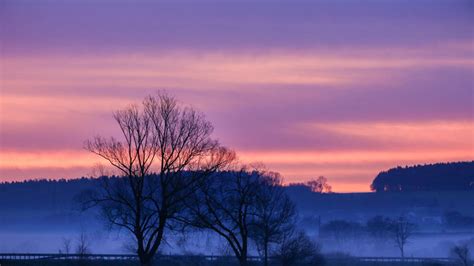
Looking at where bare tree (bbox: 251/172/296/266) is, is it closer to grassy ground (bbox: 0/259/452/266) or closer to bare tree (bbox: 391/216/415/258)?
grassy ground (bbox: 0/259/452/266)

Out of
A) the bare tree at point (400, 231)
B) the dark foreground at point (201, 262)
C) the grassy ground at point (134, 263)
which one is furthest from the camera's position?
the bare tree at point (400, 231)

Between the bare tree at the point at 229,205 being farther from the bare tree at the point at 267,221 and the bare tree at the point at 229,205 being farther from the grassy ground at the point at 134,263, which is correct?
the grassy ground at the point at 134,263

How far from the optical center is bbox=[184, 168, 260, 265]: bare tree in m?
90.4

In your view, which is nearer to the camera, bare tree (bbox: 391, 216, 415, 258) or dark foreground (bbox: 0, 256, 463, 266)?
dark foreground (bbox: 0, 256, 463, 266)

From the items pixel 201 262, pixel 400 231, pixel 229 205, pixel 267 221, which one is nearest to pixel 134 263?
pixel 201 262

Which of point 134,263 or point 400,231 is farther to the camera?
point 400,231

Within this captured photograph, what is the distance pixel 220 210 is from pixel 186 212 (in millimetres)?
3283

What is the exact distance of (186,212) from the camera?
A: 95.2 m

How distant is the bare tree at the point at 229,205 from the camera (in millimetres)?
90438

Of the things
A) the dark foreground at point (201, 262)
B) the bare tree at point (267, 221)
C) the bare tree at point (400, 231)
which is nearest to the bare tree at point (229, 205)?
the bare tree at point (267, 221)

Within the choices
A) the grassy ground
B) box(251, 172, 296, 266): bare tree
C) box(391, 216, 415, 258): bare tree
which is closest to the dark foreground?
the grassy ground

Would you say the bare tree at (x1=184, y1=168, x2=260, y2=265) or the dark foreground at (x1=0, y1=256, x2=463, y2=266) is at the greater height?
the bare tree at (x1=184, y1=168, x2=260, y2=265)

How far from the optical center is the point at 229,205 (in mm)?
92750

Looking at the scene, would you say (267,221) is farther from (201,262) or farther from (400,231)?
(400,231)
